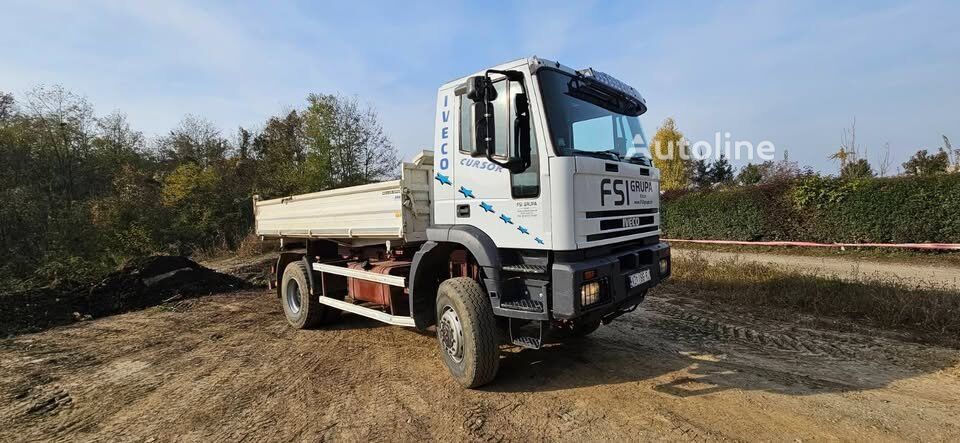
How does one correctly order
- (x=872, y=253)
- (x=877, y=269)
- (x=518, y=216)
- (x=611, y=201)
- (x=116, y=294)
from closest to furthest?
(x=518, y=216), (x=611, y=201), (x=116, y=294), (x=877, y=269), (x=872, y=253)

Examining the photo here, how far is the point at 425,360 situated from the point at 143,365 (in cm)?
319

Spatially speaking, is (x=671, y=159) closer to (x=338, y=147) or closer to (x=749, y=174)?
(x=749, y=174)

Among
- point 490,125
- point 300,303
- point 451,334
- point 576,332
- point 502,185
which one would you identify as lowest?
point 576,332

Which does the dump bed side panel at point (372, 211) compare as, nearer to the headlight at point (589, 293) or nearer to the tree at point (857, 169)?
the headlight at point (589, 293)

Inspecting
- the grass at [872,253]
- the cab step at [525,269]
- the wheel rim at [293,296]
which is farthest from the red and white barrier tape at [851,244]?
the wheel rim at [293,296]

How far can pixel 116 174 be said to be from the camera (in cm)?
2225

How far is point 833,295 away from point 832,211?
8127mm

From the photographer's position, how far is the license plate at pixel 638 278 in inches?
152

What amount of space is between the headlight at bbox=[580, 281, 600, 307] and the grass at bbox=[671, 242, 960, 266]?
11324 millimetres

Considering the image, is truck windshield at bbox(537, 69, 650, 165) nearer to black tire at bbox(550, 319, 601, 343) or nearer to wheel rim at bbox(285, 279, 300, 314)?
black tire at bbox(550, 319, 601, 343)

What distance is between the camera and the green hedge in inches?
425

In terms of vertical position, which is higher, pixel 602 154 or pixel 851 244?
pixel 602 154

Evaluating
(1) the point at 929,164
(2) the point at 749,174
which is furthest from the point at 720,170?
(1) the point at 929,164

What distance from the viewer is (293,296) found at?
668 centimetres
